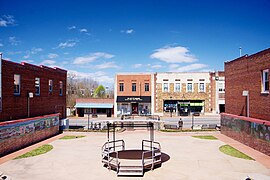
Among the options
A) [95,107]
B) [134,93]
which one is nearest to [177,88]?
[134,93]

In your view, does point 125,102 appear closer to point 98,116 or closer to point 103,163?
point 98,116

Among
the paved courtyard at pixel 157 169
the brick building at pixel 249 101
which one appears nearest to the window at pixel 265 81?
the brick building at pixel 249 101

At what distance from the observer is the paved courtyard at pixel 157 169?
1268cm

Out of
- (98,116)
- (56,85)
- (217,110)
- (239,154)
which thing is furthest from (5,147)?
(217,110)

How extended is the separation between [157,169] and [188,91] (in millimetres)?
32018

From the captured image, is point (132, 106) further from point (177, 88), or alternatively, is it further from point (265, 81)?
point (265, 81)

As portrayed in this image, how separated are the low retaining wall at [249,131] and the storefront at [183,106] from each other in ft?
63.9

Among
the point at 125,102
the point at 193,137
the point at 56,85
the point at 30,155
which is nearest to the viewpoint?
the point at 30,155

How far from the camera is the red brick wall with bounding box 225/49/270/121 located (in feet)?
60.8

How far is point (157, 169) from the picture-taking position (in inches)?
545

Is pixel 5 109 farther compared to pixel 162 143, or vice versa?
pixel 162 143

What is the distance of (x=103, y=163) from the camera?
1491cm

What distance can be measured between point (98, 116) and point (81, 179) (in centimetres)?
3286

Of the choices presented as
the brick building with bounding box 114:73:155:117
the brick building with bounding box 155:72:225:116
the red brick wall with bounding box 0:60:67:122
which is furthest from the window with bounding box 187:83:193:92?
the red brick wall with bounding box 0:60:67:122
